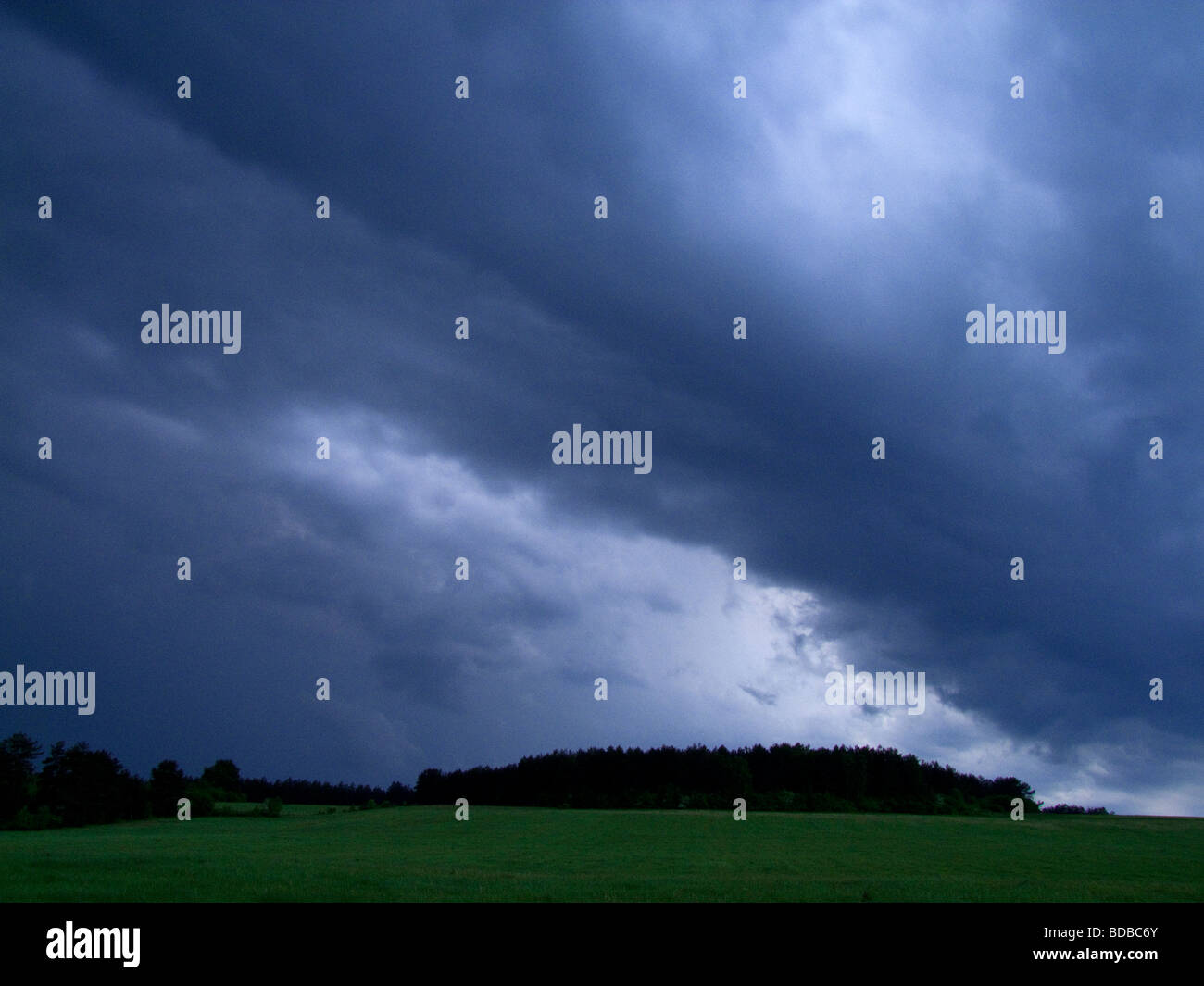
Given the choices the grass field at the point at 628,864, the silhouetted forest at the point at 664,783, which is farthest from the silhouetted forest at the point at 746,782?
the grass field at the point at 628,864

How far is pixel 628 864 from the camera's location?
43.6 meters

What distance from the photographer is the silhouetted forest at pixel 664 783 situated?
114312 mm

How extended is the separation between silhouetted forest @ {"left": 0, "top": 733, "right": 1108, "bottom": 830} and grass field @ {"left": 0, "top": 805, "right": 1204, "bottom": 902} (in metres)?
35.7

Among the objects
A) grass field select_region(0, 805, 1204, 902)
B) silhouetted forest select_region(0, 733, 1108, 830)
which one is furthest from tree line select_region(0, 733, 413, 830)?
grass field select_region(0, 805, 1204, 902)

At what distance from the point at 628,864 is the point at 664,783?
99.2 metres

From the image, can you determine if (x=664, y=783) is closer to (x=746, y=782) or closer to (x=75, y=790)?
(x=746, y=782)

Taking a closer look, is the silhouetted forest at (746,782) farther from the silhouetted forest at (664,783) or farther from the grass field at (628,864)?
the grass field at (628,864)

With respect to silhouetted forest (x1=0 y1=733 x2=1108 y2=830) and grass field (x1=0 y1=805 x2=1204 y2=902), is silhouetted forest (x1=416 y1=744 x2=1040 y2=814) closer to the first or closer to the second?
silhouetted forest (x1=0 y1=733 x2=1108 y2=830)

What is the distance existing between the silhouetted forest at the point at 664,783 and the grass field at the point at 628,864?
117 ft

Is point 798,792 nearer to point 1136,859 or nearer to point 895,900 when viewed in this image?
point 1136,859

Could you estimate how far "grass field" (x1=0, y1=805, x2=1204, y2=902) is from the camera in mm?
29062
